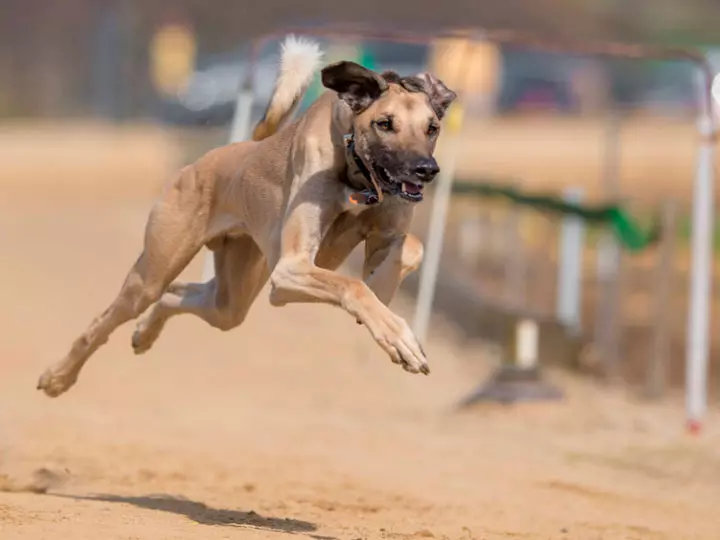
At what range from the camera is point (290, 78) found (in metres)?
7.29

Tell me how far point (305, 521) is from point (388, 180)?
5.34ft

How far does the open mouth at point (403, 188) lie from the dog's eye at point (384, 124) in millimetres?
147

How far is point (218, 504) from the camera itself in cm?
745

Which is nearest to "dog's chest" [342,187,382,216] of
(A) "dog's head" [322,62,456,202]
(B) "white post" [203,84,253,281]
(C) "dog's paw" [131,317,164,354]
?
(A) "dog's head" [322,62,456,202]

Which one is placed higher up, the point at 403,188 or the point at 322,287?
the point at 403,188

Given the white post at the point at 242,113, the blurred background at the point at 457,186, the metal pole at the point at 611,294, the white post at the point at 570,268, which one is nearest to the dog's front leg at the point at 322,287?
A: the blurred background at the point at 457,186

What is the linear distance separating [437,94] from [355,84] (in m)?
0.36

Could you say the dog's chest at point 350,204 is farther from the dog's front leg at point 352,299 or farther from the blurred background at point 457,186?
the blurred background at point 457,186

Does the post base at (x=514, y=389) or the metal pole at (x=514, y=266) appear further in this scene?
the metal pole at (x=514, y=266)

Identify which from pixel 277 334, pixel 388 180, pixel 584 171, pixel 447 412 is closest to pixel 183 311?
pixel 388 180

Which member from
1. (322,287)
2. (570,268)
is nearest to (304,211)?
(322,287)

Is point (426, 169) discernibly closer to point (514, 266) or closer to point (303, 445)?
point (303, 445)

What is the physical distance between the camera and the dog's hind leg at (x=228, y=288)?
7.58m

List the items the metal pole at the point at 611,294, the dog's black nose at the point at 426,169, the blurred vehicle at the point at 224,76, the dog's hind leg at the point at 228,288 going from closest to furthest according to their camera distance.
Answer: the dog's black nose at the point at 426,169, the dog's hind leg at the point at 228,288, the metal pole at the point at 611,294, the blurred vehicle at the point at 224,76
